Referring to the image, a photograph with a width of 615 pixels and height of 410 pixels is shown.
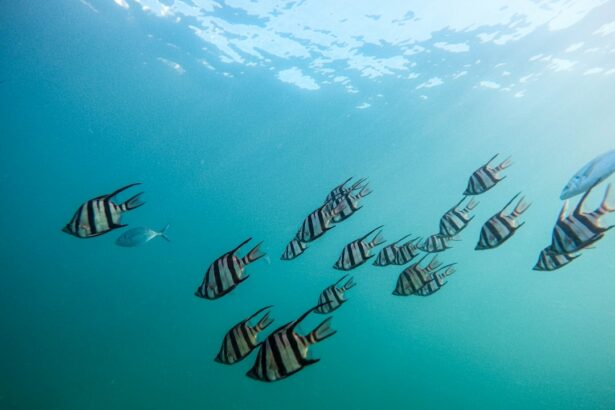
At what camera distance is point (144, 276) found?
168ft

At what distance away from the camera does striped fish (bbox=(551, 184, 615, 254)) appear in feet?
10.8

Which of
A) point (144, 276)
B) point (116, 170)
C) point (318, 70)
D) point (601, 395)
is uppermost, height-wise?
point (116, 170)

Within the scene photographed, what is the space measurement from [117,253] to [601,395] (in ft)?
217

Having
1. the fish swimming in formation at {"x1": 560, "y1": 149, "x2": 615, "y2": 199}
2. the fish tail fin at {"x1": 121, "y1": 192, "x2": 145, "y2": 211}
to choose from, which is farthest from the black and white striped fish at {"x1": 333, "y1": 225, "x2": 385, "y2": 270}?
the fish tail fin at {"x1": 121, "y1": 192, "x2": 145, "y2": 211}

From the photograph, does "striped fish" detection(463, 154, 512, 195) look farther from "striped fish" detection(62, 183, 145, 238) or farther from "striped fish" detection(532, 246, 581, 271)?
"striped fish" detection(62, 183, 145, 238)

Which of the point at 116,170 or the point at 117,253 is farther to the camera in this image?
the point at 116,170

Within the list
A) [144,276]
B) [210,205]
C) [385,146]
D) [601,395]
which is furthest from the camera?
[210,205]

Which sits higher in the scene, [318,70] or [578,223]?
[318,70]

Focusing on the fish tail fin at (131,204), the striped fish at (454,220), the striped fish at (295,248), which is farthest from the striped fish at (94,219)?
the striped fish at (454,220)

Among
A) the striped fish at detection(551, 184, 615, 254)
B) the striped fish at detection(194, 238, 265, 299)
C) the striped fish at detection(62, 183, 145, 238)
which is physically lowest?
the striped fish at detection(551, 184, 615, 254)

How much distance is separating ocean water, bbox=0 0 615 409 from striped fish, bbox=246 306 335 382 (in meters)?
0.61

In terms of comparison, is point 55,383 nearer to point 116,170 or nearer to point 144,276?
point 144,276

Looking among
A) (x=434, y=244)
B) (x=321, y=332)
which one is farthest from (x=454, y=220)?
(x=321, y=332)

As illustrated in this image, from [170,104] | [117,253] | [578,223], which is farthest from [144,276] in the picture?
[578,223]
